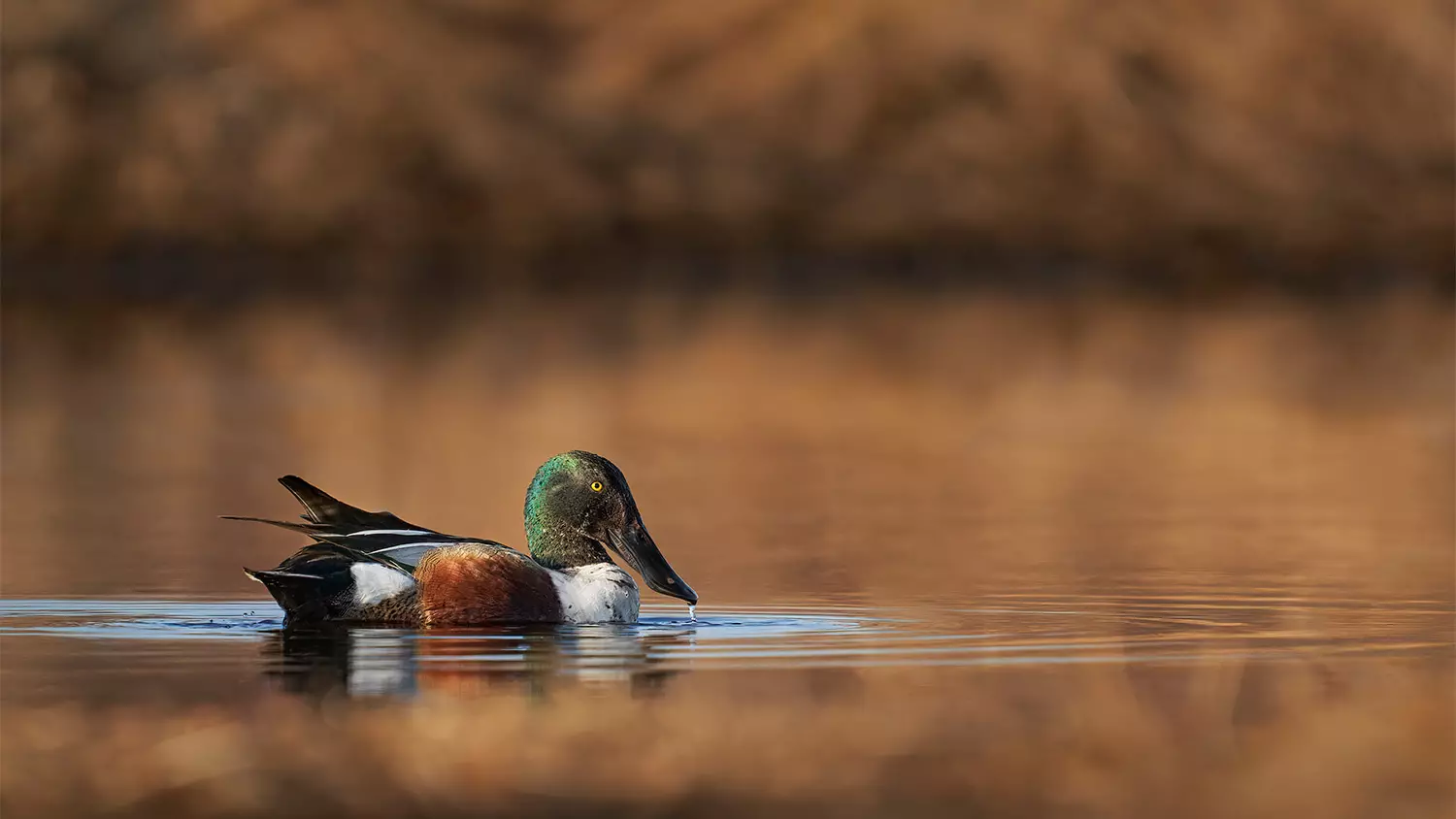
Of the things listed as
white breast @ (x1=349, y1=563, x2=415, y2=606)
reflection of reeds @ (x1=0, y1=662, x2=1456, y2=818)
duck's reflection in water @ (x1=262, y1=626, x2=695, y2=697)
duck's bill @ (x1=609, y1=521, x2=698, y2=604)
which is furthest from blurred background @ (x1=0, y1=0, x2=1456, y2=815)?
white breast @ (x1=349, y1=563, x2=415, y2=606)

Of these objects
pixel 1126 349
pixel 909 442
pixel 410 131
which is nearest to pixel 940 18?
pixel 410 131

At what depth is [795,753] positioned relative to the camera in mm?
9180

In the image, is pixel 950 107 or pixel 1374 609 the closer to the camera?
pixel 1374 609

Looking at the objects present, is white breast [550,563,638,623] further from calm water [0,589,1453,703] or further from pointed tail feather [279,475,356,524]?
pointed tail feather [279,475,356,524]

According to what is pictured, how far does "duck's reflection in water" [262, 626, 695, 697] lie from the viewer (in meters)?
10.3

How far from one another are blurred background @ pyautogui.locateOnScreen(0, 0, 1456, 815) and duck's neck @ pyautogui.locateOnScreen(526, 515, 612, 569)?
1198mm

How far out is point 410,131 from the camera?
8100 cm

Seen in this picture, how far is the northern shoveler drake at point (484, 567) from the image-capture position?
1168 centimetres

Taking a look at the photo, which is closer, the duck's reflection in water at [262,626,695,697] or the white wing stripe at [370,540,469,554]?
the duck's reflection in water at [262,626,695,697]

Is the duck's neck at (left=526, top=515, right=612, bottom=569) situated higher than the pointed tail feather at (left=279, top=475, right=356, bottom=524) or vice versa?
the pointed tail feather at (left=279, top=475, right=356, bottom=524)

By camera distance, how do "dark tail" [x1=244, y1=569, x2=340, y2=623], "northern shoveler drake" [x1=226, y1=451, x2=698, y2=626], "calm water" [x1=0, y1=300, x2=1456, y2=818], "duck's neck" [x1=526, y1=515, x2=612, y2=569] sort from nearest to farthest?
"calm water" [x1=0, y1=300, x2=1456, y2=818] → "dark tail" [x1=244, y1=569, x2=340, y2=623] → "northern shoveler drake" [x1=226, y1=451, x2=698, y2=626] → "duck's neck" [x1=526, y1=515, x2=612, y2=569]

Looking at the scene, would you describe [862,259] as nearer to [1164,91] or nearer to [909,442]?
[1164,91]

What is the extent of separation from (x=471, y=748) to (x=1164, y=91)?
76034 mm

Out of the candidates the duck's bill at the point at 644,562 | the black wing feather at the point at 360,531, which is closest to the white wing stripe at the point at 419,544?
the black wing feather at the point at 360,531
